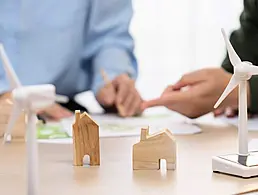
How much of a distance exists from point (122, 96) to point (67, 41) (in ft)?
0.74

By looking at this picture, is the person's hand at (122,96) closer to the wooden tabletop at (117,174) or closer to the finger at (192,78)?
the finger at (192,78)

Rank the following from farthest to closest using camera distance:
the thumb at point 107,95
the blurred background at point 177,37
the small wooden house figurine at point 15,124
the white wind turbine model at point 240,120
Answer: the blurred background at point 177,37
the thumb at point 107,95
the small wooden house figurine at point 15,124
the white wind turbine model at point 240,120

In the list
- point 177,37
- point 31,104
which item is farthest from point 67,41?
point 31,104

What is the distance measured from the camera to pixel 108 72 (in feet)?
4.29

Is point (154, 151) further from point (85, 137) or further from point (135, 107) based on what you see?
point (135, 107)

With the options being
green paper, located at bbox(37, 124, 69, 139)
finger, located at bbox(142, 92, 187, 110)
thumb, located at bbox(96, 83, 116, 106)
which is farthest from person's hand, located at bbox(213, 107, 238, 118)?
green paper, located at bbox(37, 124, 69, 139)

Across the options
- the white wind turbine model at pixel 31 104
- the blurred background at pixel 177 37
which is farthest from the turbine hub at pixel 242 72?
the blurred background at pixel 177 37

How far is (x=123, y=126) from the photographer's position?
1.03 m

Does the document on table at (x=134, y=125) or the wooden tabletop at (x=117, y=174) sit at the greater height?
the document on table at (x=134, y=125)

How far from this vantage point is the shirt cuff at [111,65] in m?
1.30

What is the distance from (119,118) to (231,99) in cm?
22

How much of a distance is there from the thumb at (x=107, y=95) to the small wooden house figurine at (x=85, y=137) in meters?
0.52

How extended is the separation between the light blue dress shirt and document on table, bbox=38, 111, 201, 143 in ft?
0.59

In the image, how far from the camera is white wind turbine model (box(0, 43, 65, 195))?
0.50 m
